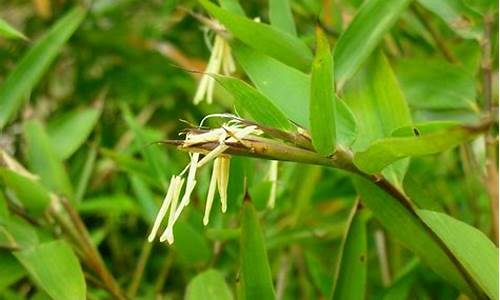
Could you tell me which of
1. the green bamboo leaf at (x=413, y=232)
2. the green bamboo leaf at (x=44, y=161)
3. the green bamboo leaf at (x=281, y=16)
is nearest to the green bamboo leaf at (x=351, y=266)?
the green bamboo leaf at (x=413, y=232)

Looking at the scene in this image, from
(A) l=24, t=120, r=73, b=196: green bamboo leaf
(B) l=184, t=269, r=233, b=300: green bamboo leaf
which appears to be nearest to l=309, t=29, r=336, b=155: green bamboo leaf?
(B) l=184, t=269, r=233, b=300: green bamboo leaf

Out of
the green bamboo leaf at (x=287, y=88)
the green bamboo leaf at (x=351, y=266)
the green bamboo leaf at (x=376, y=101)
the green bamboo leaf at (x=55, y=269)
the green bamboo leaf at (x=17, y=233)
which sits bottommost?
the green bamboo leaf at (x=17, y=233)

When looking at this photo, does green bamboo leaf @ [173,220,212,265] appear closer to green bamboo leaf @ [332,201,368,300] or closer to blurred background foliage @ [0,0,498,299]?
blurred background foliage @ [0,0,498,299]

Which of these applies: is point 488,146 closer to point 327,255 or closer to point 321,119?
point 321,119

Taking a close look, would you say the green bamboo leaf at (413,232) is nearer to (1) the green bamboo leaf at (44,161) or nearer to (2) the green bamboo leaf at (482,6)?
(2) the green bamboo leaf at (482,6)

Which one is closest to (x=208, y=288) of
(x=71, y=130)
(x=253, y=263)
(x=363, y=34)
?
(x=253, y=263)
